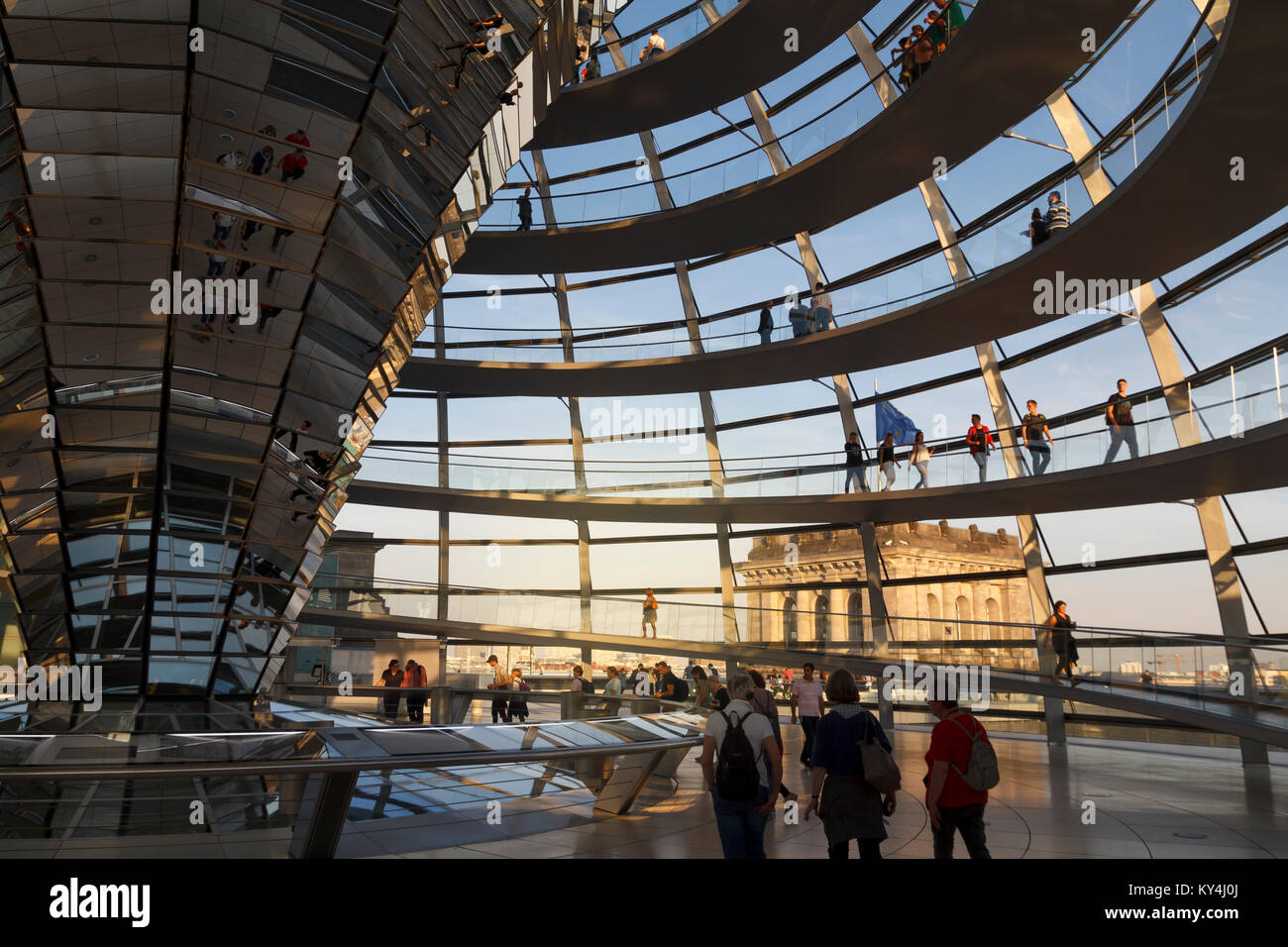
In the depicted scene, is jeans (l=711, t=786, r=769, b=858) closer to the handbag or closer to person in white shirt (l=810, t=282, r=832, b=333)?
the handbag

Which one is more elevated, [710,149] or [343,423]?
[710,149]

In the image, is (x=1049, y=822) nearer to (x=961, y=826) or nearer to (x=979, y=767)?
(x=961, y=826)

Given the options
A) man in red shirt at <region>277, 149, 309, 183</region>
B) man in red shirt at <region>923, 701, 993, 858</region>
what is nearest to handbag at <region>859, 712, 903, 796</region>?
man in red shirt at <region>923, 701, 993, 858</region>

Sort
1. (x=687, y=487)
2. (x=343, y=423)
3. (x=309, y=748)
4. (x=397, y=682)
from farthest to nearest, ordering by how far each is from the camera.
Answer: (x=687, y=487)
(x=397, y=682)
(x=343, y=423)
(x=309, y=748)

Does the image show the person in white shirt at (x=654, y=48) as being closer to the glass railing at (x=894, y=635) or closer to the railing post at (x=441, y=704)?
the glass railing at (x=894, y=635)

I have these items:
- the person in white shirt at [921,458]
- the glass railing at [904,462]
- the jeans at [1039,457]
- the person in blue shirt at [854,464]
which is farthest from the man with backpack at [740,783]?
the person in blue shirt at [854,464]

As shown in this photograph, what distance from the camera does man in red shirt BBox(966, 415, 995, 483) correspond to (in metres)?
21.5

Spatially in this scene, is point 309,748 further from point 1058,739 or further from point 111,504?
point 1058,739

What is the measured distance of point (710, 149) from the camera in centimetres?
2858

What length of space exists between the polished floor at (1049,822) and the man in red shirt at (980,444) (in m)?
7.18

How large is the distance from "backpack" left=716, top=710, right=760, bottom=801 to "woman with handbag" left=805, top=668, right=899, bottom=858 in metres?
0.43
